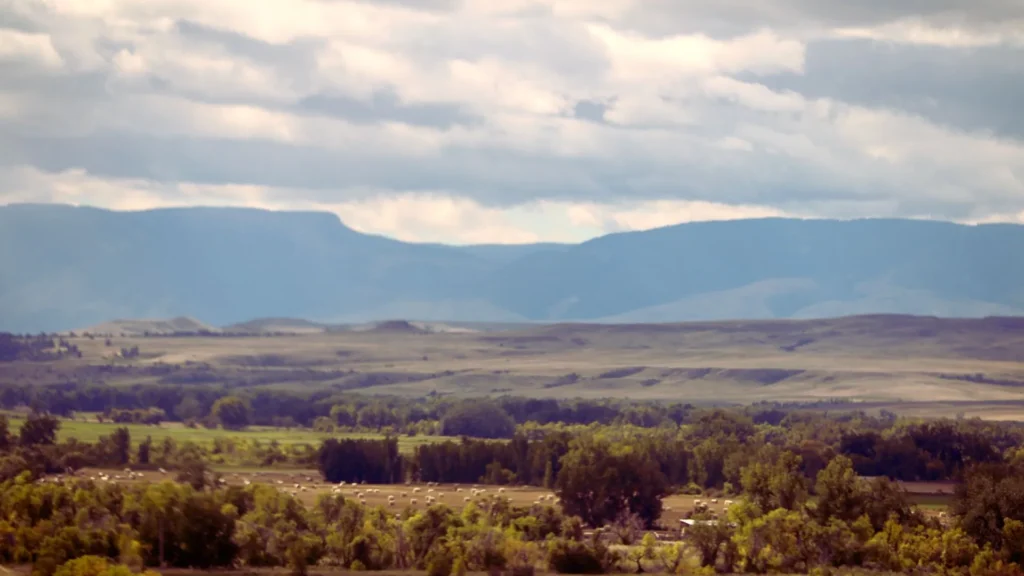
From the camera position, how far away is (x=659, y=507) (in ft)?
338

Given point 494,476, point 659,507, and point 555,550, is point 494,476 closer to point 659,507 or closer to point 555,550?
point 659,507

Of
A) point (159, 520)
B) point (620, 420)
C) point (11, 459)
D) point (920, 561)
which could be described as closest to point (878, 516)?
point (920, 561)

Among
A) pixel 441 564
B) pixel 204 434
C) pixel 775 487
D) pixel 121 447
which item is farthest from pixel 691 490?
pixel 204 434

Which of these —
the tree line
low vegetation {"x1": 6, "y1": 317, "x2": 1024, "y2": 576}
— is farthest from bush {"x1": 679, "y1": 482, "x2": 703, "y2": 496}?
the tree line

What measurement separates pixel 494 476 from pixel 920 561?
48.6 metres

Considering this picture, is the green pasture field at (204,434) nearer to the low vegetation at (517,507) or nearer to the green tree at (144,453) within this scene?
the green tree at (144,453)

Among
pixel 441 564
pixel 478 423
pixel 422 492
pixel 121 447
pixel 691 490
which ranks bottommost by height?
pixel 691 490

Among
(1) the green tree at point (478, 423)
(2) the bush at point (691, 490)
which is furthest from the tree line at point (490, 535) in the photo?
(1) the green tree at point (478, 423)

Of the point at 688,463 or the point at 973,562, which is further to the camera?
the point at 688,463

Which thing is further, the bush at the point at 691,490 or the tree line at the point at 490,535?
the bush at the point at 691,490

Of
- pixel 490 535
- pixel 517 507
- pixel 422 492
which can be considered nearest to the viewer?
pixel 490 535

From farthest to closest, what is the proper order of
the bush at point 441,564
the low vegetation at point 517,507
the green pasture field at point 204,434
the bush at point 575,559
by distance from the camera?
1. the green pasture field at point 204,434
2. the bush at point 575,559
3. the low vegetation at point 517,507
4. the bush at point 441,564

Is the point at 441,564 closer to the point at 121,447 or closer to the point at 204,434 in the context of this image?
the point at 121,447

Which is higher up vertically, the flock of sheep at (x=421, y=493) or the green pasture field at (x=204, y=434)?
the green pasture field at (x=204, y=434)
